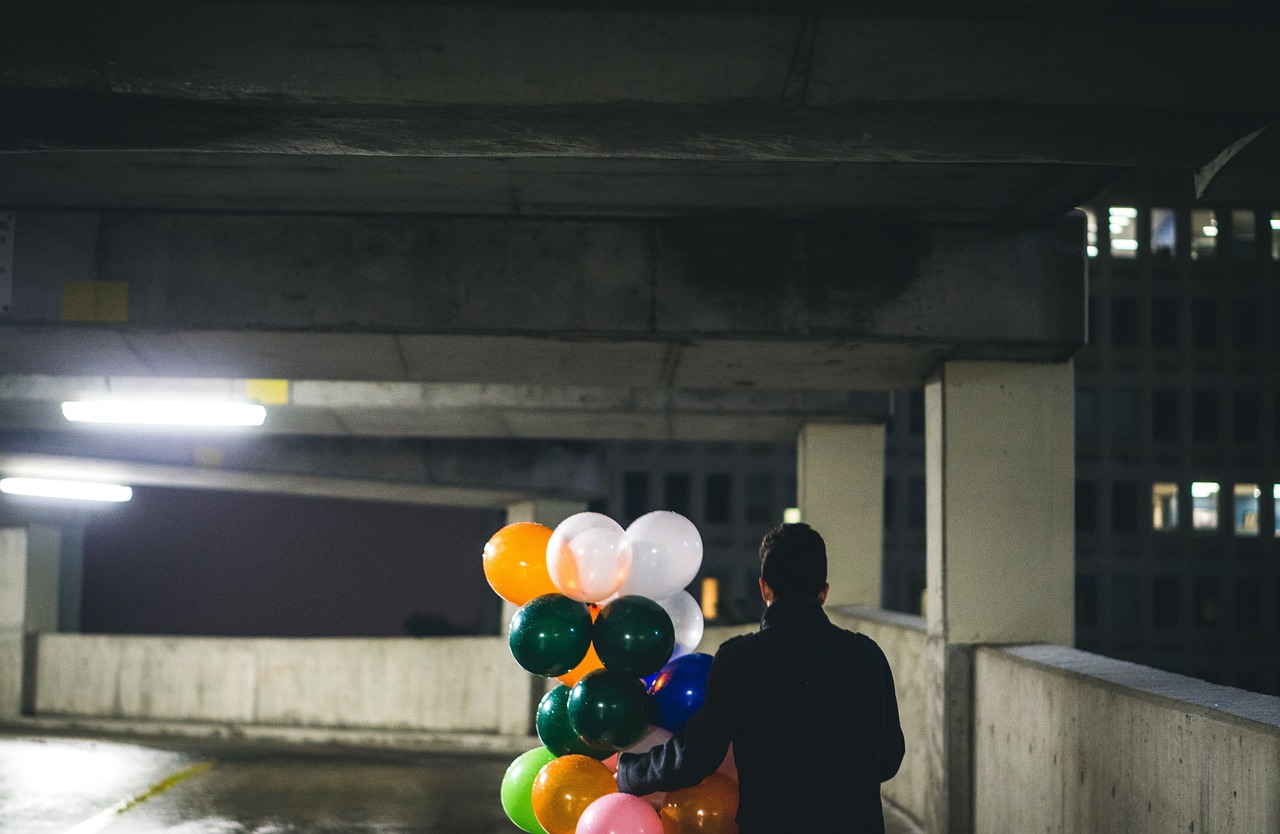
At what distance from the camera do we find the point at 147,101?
4.73m

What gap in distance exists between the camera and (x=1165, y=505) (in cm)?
5747

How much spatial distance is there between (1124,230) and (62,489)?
170 feet

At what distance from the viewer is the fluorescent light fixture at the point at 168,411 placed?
485 inches

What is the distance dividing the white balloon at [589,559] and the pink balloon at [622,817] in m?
0.91

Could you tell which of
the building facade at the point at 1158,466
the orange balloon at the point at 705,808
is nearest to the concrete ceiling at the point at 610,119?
the orange balloon at the point at 705,808

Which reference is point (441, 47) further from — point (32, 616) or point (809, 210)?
point (32, 616)

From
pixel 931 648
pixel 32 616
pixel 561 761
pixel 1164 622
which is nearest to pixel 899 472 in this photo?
pixel 1164 622

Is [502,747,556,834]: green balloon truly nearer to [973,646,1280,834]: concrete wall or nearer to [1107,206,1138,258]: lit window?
[973,646,1280,834]: concrete wall

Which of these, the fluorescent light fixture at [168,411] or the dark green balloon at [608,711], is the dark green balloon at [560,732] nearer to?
the dark green balloon at [608,711]

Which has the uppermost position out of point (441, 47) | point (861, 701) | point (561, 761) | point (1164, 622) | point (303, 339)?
point (441, 47)

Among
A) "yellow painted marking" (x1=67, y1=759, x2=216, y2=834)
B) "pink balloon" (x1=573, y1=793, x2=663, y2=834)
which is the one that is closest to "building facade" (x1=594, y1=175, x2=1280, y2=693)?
"yellow painted marking" (x1=67, y1=759, x2=216, y2=834)

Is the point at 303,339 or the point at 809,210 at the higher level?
the point at 809,210

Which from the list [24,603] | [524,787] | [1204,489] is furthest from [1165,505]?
[524,787]

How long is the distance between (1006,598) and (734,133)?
4998mm
